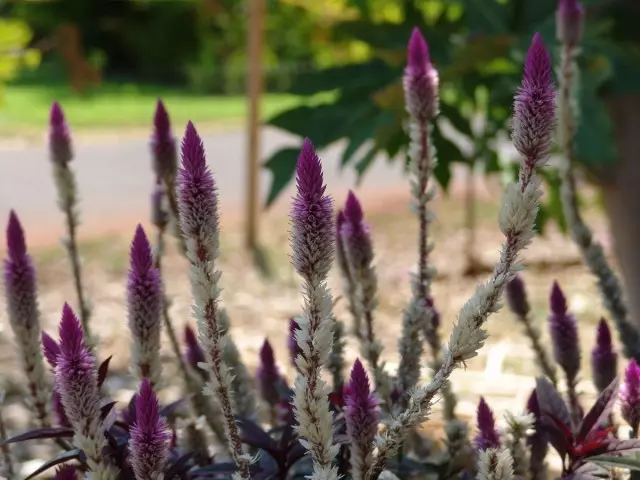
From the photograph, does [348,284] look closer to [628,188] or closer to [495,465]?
[495,465]

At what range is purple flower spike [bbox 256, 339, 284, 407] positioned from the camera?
1.18m

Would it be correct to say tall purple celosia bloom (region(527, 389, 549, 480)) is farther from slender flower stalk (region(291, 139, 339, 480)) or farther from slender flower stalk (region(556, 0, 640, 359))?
slender flower stalk (region(291, 139, 339, 480))

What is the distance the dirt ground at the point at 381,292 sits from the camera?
2791mm

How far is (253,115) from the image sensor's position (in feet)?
19.2

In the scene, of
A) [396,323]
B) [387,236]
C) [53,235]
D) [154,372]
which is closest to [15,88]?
[53,235]

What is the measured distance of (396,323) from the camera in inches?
170

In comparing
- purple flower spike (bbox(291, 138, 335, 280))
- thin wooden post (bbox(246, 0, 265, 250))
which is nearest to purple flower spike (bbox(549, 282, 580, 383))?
purple flower spike (bbox(291, 138, 335, 280))

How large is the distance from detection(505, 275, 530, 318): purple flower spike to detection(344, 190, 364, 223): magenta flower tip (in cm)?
31

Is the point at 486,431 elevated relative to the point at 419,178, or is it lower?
lower

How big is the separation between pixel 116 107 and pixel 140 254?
52.0 feet

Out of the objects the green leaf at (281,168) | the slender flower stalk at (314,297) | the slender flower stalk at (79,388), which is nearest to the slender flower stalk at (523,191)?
the slender flower stalk at (314,297)

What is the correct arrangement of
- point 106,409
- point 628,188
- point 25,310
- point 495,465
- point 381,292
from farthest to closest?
point 381,292
point 628,188
point 25,310
point 106,409
point 495,465

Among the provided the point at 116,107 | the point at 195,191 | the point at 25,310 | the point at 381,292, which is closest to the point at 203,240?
the point at 195,191

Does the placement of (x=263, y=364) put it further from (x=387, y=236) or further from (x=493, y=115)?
(x=387, y=236)
